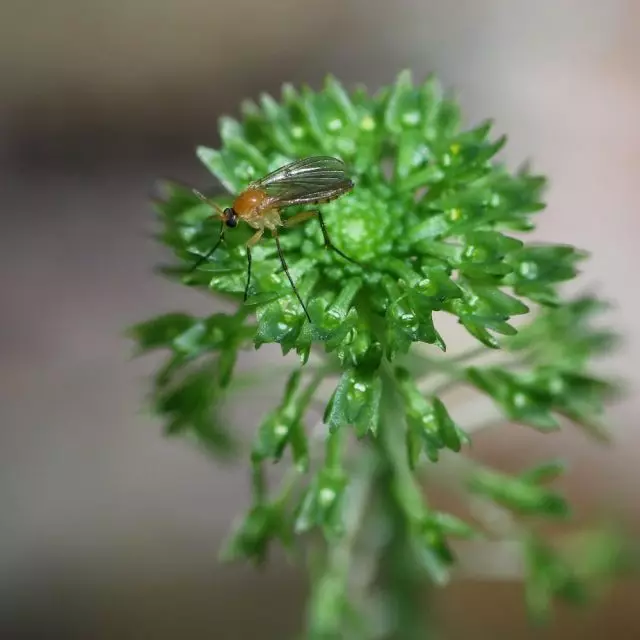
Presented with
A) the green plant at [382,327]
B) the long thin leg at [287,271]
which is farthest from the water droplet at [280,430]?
the long thin leg at [287,271]

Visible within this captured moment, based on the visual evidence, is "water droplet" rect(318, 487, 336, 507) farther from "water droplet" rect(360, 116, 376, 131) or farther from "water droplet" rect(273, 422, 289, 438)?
"water droplet" rect(360, 116, 376, 131)

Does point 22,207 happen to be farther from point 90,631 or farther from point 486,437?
point 486,437

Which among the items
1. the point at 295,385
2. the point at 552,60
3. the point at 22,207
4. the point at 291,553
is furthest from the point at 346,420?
the point at 552,60

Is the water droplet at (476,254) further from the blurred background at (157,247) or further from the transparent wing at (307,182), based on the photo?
the blurred background at (157,247)

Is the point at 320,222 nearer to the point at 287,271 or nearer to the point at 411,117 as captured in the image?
the point at 287,271

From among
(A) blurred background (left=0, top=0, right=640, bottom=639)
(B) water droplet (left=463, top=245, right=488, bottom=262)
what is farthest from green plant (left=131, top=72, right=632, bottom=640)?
(A) blurred background (left=0, top=0, right=640, bottom=639)

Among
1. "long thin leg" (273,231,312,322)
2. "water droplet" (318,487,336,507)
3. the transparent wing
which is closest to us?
"long thin leg" (273,231,312,322)
